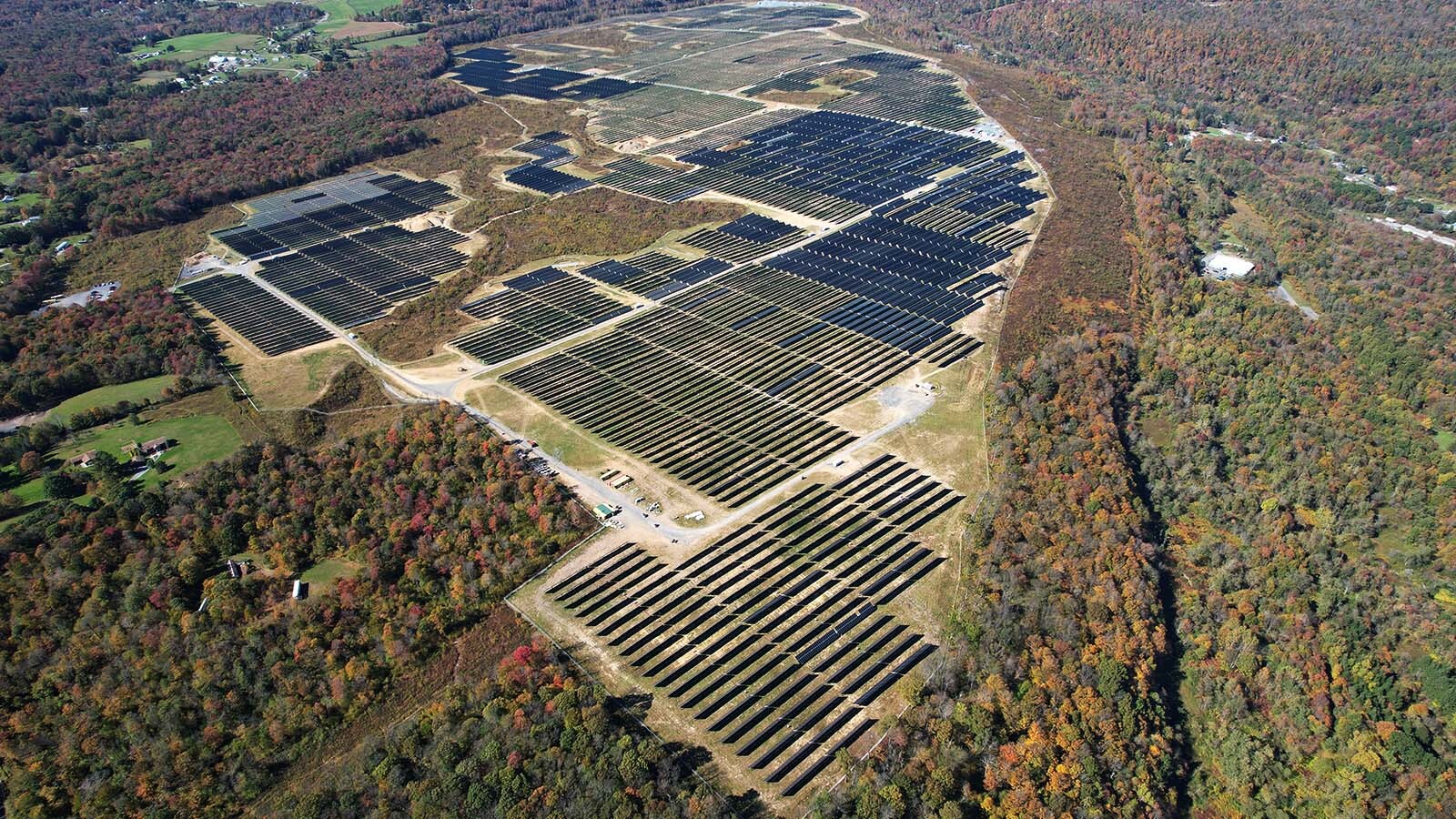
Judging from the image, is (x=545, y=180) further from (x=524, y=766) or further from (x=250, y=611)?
(x=524, y=766)

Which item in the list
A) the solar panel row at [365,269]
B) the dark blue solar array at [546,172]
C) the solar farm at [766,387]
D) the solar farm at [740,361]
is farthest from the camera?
the dark blue solar array at [546,172]

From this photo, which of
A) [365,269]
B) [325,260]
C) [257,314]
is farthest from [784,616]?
[325,260]

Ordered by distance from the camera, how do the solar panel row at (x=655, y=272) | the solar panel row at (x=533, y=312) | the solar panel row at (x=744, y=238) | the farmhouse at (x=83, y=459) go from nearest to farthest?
the farmhouse at (x=83, y=459) → the solar panel row at (x=533, y=312) → the solar panel row at (x=655, y=272) → the solar panel row at (x=744, y=238)

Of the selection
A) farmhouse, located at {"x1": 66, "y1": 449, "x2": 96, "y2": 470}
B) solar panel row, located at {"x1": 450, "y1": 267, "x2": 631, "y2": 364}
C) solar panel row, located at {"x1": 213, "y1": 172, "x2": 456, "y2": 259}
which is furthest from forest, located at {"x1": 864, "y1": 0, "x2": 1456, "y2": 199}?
farmhouse, located at {"x1": 66, "y1": 449, "x2": 96, "y2": 470}

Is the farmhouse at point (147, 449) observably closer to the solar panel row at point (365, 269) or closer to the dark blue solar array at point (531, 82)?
the solar panel row at point (365, 269)

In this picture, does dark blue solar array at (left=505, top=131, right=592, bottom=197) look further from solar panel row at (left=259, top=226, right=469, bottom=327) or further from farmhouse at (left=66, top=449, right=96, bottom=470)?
farmhouse at (left=66, top=449, right=96, bottom=470)

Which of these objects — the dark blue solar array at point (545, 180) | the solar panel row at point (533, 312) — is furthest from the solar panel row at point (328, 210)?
the solar panel row at point (533, 312)
